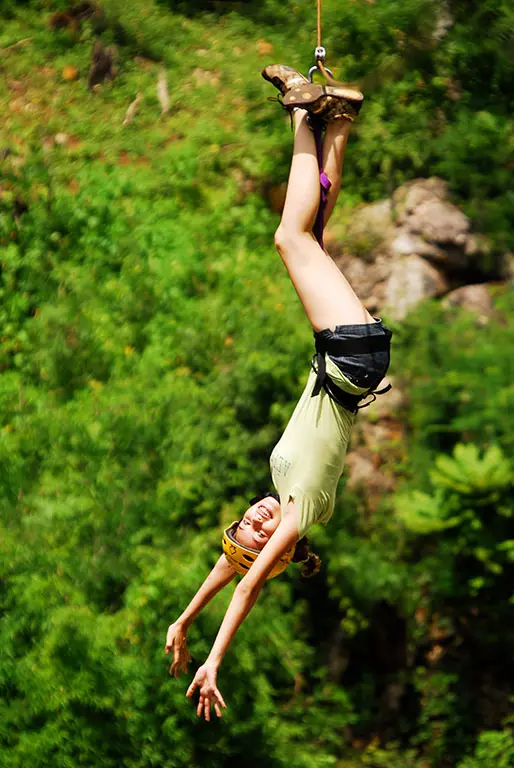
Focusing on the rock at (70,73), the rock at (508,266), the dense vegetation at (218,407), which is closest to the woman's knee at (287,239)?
the dense vegetation at (218,407)

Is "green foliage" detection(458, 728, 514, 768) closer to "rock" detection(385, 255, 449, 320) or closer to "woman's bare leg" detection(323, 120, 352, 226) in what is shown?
"rock" detection(385, 255, 449, 320)

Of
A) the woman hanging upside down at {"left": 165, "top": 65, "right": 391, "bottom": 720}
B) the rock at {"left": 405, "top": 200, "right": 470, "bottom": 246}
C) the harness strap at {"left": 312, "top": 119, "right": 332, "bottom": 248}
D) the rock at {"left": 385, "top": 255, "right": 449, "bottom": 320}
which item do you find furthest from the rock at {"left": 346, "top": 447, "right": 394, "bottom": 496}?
the harness strap at {"left": 312, "top": 119, "right": 332, "bottom": 248}

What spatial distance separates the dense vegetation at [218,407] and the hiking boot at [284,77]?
5370 millimetres

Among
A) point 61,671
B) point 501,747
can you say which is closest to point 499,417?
Answer: point 501,747

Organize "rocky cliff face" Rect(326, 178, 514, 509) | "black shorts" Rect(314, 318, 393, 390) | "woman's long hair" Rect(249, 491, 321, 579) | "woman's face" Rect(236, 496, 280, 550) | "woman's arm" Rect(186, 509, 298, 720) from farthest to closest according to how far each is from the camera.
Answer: "rocky cliff face" Rect(326, 178, 514, 509) < "woman's long hair" Rect(249, 491, 321, 579) < "woman's face" Rect(236, 496, 280, 550) < "woman's arm" Rect(186, 509, 298, 720) < "black shorts" Rect(314, 318, 393, 390)

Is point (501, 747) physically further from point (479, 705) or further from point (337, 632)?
point (337, 632)

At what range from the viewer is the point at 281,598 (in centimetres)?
996

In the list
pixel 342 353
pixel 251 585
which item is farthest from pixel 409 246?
pixel 251 585

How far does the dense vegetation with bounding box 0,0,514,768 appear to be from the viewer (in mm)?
8773

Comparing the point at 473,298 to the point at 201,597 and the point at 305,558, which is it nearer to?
the point at 305,558

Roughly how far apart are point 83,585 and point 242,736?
2007 mm

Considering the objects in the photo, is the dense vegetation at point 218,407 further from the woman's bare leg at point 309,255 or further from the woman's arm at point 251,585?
the woman's bare leg at point 309,255

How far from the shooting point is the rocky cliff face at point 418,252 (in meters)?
11.9

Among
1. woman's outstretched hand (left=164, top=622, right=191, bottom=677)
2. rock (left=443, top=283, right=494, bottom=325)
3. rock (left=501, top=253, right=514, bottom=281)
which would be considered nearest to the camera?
woman's outstretched hand (left=164, top=622, right=191, bottom=677)
